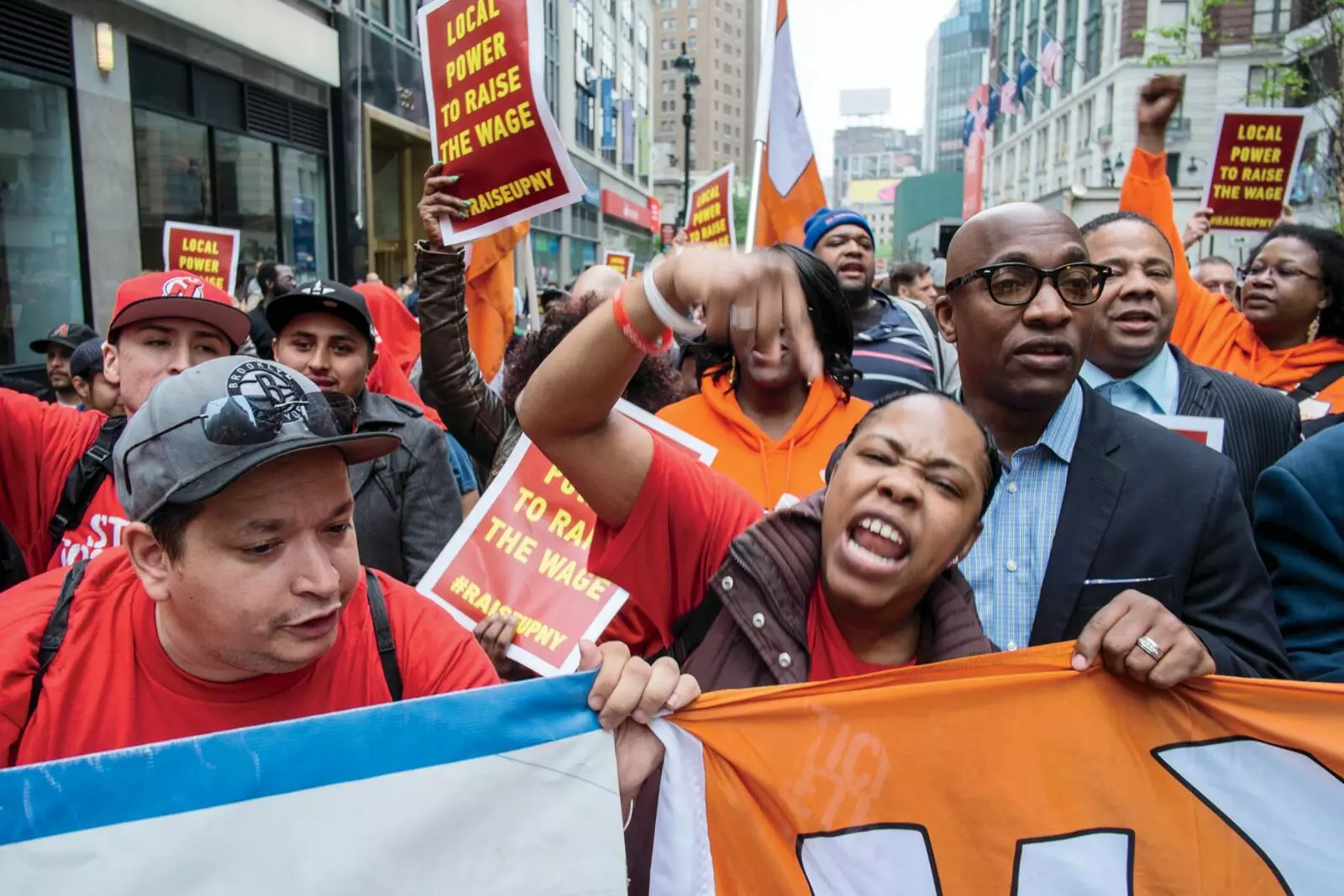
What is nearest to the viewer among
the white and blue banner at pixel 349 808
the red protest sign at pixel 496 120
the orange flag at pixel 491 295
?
the white and blue banner at pixel 349 808

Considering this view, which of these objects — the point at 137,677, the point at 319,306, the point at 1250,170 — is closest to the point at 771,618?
the point at 137,677

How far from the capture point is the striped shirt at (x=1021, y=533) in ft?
6.82

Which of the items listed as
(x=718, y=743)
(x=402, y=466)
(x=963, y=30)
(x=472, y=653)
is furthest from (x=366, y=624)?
(x=963, y=30)

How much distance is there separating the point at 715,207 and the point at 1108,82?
4437cm

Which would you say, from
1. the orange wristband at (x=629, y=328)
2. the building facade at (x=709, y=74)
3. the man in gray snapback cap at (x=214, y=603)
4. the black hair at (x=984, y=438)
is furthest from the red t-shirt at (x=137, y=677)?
the building facade at (x=709, y=74)

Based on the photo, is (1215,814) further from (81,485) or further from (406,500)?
(81,485)

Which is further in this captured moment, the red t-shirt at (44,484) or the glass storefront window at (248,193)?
the glass storefront window at (248,193)

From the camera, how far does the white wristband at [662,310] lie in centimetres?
166

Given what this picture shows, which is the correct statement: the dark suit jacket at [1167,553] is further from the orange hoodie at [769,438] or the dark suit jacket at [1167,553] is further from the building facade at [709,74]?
the building facade at [709,74]

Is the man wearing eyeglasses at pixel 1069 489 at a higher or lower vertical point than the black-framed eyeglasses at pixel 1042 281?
lower

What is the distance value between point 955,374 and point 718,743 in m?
3.19

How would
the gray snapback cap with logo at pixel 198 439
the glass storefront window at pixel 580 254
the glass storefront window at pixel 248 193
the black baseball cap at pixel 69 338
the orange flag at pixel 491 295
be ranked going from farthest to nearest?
the glass storefront window at pixel 580 254, the glass storefront window at pixel 248 193, the black baseball cap at pixel 69 338, the orange flag at pixel 491 295, the gray snapback cap with logo at pixel 198 439

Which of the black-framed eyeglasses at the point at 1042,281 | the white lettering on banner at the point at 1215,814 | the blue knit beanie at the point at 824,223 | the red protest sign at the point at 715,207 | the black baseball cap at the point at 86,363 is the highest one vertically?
the red protest sign at the point at 715,207

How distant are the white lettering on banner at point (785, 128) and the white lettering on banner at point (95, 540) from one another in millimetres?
3455
